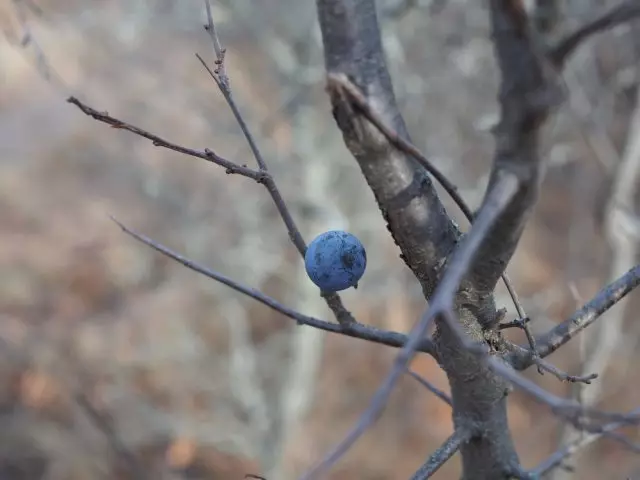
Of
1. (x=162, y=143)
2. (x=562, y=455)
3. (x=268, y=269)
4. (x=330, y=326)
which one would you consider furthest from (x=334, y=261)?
(x=268, y=269)

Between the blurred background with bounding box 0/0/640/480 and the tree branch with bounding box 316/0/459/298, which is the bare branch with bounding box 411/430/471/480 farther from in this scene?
the blurred background with bounding box 0/0/640/480

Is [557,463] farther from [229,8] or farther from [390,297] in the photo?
[390,297]

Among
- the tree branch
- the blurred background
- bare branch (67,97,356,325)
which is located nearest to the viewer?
the tree branch

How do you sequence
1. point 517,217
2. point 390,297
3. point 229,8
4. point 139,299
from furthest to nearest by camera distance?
1. point 139,299
2. point 390,297
3. point 229,8
4. point 517,217

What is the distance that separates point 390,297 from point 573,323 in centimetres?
338

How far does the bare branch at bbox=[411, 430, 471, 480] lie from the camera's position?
540mm

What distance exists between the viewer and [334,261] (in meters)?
0.61

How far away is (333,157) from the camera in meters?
3.36

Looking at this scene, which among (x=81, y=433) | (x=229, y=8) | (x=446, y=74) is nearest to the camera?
(x=229, y=8)

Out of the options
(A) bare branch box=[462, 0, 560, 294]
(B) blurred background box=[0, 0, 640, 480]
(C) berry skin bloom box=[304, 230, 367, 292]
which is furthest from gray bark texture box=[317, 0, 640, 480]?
(B) blurred background box=[0, 0, 640, 480]

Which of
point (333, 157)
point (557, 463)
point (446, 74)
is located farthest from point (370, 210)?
point (557, 463)

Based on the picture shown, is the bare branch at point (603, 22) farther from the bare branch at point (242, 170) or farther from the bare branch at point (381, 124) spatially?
the bare branch at point (242, 170)

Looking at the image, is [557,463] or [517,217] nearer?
[517,217]

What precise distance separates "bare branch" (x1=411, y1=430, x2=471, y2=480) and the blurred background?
1996 mm
